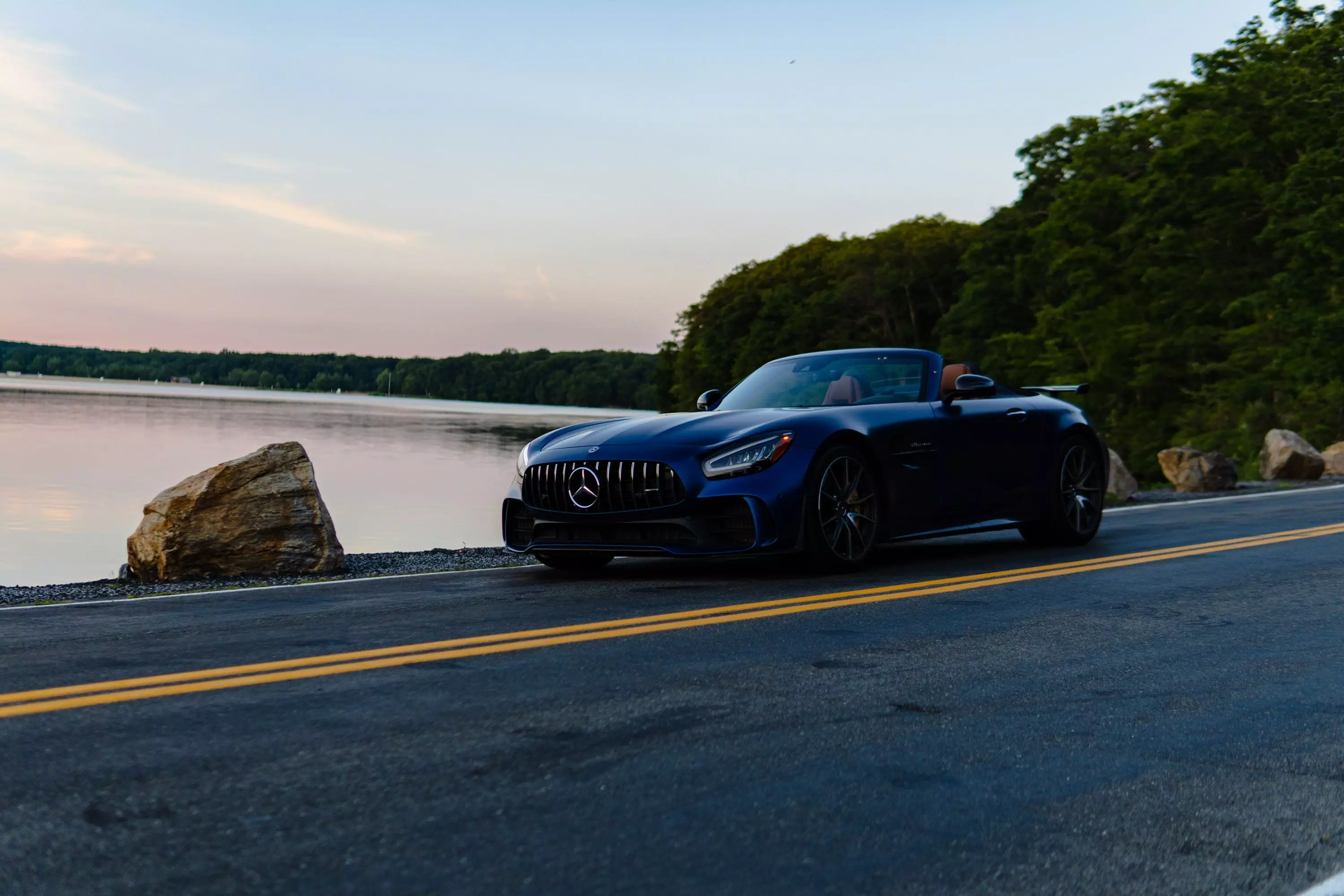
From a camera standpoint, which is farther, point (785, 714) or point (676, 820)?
point (785, 714)

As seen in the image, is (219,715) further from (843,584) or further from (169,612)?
(843,584)

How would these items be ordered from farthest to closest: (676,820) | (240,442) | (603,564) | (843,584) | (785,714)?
(240,442) → (603,564) → (843,584) → (785,714) → (676,820)

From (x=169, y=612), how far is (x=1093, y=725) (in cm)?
459

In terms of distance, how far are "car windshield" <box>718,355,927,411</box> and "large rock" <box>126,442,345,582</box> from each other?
3203mm

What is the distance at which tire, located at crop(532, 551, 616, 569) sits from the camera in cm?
866

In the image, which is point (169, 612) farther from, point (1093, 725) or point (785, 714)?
point (1093, 725)

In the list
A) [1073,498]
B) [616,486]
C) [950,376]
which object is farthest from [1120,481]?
[616,486]

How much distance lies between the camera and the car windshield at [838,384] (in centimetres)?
909

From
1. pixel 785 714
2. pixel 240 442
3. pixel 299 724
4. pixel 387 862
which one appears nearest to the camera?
pixel 387 862

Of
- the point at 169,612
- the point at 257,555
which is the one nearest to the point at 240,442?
the point at 257,555

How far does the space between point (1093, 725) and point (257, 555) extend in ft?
21.8

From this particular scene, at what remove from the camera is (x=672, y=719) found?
428 centimetres

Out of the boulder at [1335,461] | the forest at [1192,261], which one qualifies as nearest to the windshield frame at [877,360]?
the boulder at [1335,461]

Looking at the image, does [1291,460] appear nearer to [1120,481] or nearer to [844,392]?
[1120,481]
